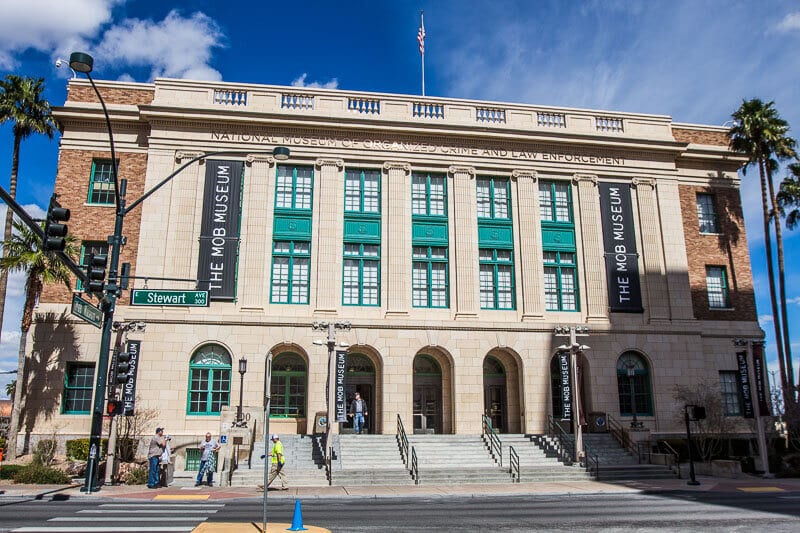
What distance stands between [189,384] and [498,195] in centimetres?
1834

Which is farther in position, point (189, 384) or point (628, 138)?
point (628, 138)

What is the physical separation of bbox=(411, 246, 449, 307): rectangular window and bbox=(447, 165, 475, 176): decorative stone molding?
4.20 m

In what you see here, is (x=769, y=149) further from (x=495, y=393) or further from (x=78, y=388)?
(x=78, y=388)

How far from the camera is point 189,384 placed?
30062 mm

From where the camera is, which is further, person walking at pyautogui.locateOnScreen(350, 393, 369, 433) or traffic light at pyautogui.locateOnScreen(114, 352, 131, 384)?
person walking at pyautogui.locateOnScreen(350, 393, 369, 433)

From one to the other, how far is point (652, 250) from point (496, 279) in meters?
8.93

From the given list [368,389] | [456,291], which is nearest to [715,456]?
[456,291]

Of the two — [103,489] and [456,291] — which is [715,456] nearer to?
[456,291]

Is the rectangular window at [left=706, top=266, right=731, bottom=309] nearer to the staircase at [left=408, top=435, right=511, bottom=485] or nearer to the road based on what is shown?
the staircase at [left=408, top=435, right=511, bottom=485]

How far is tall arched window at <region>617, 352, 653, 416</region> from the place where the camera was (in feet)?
110

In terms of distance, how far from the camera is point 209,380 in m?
30.3

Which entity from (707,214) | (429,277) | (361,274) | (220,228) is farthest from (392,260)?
(707,214)

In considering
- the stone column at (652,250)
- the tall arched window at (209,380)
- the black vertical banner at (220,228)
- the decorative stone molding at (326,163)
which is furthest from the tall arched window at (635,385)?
the black vertical banner at (220,228)

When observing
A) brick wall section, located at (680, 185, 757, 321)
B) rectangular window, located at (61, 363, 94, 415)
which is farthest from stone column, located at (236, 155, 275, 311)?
brick wall section, located at (680, 185, 757, 321)
